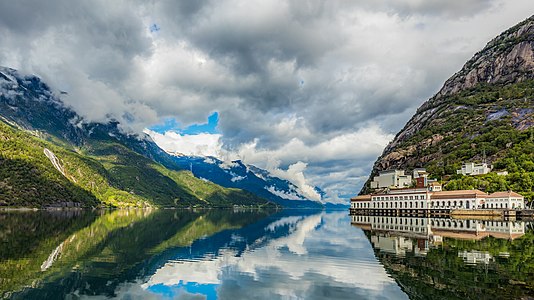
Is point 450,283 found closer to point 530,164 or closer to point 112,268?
point 112,268

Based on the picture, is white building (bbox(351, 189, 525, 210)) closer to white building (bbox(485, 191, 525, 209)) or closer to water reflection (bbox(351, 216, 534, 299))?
white building (bbox(485, 191, 525, 209))

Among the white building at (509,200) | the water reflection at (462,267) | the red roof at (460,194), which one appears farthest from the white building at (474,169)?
the water reflection at (462,267)

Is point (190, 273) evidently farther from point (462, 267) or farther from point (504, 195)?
point (504, 195)

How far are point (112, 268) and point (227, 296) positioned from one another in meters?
15.9

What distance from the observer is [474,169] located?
157 metres

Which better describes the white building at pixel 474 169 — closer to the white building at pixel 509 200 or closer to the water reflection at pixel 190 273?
the white building at pixel 509 200

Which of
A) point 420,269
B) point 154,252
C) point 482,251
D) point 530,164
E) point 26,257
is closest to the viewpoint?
point 420,269

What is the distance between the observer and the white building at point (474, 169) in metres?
154

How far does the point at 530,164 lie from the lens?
13712 cm

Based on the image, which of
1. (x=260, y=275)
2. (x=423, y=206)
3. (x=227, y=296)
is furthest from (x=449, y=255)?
(x=423, y=206)

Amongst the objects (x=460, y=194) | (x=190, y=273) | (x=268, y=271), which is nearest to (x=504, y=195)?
(x=460, y=194)

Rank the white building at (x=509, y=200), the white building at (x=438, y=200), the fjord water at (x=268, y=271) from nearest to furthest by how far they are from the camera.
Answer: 1. the fjord water at (x=268, y=271)
2. the white building at (x=509, y=200)
3. the white building at (x=438, y=200)

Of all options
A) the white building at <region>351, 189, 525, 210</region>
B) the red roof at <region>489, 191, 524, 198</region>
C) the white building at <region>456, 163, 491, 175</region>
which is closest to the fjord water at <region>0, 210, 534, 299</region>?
the red roof at <region>489, 191, 524, 198</region>

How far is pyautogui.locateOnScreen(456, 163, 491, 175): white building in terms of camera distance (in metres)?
154
